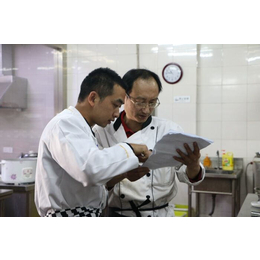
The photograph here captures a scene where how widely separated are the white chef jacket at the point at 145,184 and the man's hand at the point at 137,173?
16 cm

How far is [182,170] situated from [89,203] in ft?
2.04

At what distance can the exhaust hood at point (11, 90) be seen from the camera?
462 cm

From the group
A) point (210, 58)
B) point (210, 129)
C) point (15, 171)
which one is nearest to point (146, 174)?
point (15, 171)

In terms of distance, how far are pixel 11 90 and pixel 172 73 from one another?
2.28 meters

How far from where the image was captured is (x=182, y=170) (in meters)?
1.93

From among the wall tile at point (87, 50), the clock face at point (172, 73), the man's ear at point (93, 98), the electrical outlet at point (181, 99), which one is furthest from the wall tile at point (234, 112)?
the man's ear at point (93, 98)

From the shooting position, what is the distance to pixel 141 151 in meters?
1.54

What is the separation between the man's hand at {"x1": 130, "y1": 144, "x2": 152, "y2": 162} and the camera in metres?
1.52

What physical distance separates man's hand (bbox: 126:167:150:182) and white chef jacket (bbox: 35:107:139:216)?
252 millimetres

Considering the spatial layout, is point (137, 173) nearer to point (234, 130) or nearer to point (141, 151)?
point (141, 151)

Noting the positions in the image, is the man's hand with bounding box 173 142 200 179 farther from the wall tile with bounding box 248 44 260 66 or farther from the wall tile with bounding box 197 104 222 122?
the wall tile with bounding box 248 44 260 66

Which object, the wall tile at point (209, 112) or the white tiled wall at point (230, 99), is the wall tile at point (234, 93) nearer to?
the white tiled wall at point (230, 99)

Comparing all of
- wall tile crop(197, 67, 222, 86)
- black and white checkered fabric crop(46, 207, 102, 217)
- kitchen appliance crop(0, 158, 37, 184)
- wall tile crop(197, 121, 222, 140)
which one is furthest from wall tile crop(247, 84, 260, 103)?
black and white checkered fabric crop(46, 207, 102, 217)
